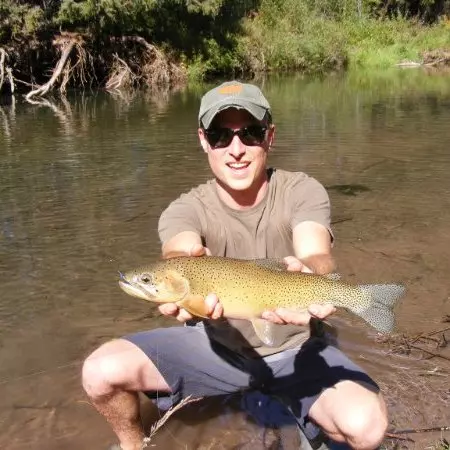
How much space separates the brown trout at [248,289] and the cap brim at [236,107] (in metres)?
0.78

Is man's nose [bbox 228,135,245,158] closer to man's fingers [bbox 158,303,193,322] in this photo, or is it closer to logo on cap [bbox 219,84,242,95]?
logo on cap [bbox 219,84,242,95]

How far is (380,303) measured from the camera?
263 centimetres

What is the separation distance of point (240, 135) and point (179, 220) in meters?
0.53

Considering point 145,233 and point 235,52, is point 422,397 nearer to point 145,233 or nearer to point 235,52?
point 145,233

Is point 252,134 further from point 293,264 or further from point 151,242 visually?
point 151,242

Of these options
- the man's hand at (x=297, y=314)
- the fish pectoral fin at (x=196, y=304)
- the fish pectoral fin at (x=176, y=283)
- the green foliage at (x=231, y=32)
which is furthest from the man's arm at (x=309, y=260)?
the green foliage at (x=231, y=32)

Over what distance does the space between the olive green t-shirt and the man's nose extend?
260 mm

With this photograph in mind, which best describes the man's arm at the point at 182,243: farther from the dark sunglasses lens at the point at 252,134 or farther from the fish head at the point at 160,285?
the dark sunglasses lens at the point at 252,134

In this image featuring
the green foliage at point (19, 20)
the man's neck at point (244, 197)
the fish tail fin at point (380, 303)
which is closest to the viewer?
the fish tail fin at point (380, 303)

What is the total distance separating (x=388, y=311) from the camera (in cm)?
262

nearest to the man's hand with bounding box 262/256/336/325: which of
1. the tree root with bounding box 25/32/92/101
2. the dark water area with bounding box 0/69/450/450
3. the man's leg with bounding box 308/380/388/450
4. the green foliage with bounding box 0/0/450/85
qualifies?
the man's leg with bounding box 308/380/388/450

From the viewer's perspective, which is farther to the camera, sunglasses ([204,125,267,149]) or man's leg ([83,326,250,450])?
sunglasses ([204,125,267,149])

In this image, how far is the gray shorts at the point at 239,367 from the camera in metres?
2.96

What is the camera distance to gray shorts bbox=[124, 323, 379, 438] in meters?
2.96
